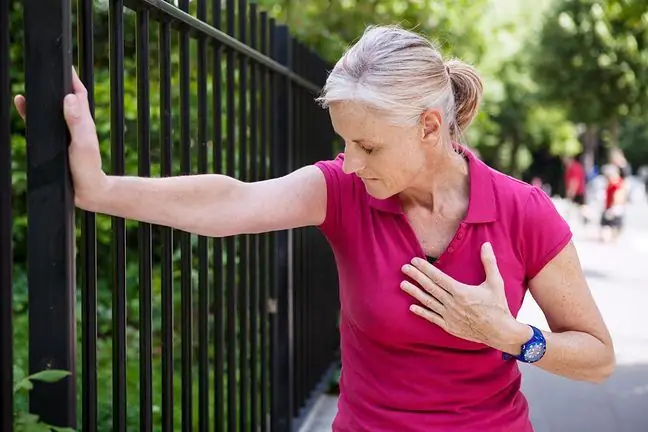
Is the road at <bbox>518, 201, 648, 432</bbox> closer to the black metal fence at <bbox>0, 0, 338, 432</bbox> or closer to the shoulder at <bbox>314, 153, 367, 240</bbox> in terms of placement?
the black metal fence at <bbox>0, 0, 338, 432</bbox>

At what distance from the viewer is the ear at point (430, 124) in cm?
220

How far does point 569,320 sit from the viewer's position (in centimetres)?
231

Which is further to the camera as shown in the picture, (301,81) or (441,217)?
A: (301,81)

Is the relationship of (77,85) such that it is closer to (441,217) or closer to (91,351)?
(91,351)

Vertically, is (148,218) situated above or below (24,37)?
below

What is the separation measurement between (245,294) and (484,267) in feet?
5.84

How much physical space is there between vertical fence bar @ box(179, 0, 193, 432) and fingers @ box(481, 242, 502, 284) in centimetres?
106

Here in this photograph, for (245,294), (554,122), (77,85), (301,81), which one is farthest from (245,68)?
(554,122)

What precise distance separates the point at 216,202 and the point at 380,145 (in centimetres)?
38

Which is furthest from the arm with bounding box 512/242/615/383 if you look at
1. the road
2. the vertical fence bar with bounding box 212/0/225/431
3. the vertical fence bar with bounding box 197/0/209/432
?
the road

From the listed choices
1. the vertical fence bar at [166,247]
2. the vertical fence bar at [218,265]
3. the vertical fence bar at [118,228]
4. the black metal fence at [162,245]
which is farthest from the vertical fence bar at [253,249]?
the vertical fence bar at [118,228]

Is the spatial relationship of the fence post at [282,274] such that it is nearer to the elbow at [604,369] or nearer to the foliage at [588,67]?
the elbow at [604,369]

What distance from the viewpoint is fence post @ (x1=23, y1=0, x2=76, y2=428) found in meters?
1.85

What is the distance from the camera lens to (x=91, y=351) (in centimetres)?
219
